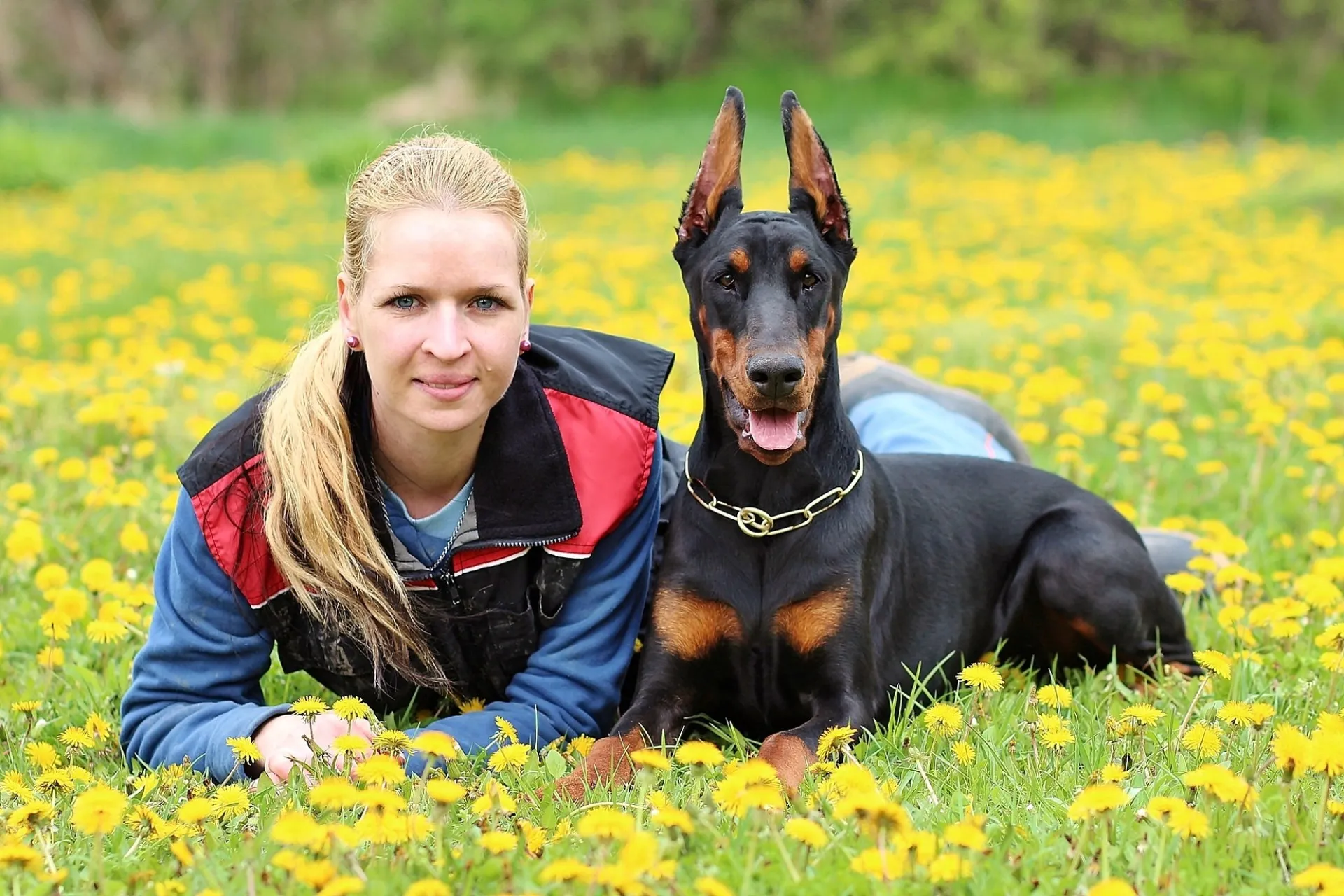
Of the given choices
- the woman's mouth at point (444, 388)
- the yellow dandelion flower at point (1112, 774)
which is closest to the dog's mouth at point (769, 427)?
the woman's mouth at point (444, 388)

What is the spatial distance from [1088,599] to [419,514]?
1722 mm

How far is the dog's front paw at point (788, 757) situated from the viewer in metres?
2.71

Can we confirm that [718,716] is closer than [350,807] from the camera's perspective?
No

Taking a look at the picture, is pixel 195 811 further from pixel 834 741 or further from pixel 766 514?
pixel 766 514


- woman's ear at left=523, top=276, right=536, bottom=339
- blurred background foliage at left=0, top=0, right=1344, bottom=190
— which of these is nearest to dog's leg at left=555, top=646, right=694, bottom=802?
woman's ear at left=523, top=276, right=536, bottom=339

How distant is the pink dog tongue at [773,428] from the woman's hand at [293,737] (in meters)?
1.02

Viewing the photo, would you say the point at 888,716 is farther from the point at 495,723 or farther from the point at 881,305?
the point at 881,305

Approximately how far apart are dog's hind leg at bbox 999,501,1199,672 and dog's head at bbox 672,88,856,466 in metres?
0.95

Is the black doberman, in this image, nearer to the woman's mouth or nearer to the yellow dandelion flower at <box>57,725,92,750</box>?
the woman's mouth

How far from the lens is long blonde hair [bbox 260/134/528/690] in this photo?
3.03 m

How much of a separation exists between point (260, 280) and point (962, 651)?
24.6ft

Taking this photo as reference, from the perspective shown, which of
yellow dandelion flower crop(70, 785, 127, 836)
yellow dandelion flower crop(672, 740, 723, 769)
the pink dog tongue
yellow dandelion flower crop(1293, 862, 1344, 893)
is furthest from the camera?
the pink dog tongue

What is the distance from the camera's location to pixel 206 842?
7.68ft

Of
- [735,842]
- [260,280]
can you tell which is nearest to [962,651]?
[735,842]
